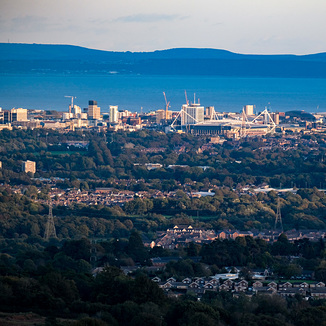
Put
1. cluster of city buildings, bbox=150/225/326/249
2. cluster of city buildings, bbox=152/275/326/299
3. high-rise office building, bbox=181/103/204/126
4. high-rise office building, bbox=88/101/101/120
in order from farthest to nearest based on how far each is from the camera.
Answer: high-rise office building, bbox=88/101/101/120
high-rise office building, bbox=181/103/204/126
cluster of city buildings, bbox=150/225/326/249
cluster of city buildings, bbox=152/275/326/299

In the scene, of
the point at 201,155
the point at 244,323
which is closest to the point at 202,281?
the point at 244,323

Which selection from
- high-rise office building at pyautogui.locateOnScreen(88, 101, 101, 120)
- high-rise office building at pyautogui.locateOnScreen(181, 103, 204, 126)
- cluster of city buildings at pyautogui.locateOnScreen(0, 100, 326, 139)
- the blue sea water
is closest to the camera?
cluster of city buildings at pyautogui.locateOnScreen(0, 100, 326, 139)

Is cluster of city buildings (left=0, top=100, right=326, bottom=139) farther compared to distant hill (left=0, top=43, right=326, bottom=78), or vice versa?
distant hill (left=0, top=43, right=326, bottom=78)

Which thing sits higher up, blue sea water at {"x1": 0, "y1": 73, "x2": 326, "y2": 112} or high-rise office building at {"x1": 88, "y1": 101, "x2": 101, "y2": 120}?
blue sea water at {"x1": 0, "y1": 73, "x2": 326, "y2": 112}

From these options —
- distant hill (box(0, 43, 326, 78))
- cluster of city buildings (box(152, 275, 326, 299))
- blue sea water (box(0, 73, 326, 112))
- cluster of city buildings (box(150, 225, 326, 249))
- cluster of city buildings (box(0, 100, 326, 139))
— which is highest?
distant hill (box(0, 43, 326, 78))

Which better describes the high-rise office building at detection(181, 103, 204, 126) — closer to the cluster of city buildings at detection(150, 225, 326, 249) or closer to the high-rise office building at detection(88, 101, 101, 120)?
the high-rise office building at detection(88, 101, 101, 120)

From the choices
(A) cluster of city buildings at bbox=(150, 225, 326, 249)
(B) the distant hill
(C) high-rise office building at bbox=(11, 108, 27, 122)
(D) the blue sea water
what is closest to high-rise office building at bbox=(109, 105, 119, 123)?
(C) high-rise office building at bbox=(11, 108, 27, 122)

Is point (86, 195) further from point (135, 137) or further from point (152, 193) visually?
point (135, 137)

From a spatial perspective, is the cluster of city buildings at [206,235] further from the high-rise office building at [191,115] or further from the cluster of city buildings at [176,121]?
the high-rise office building at [191,115]
